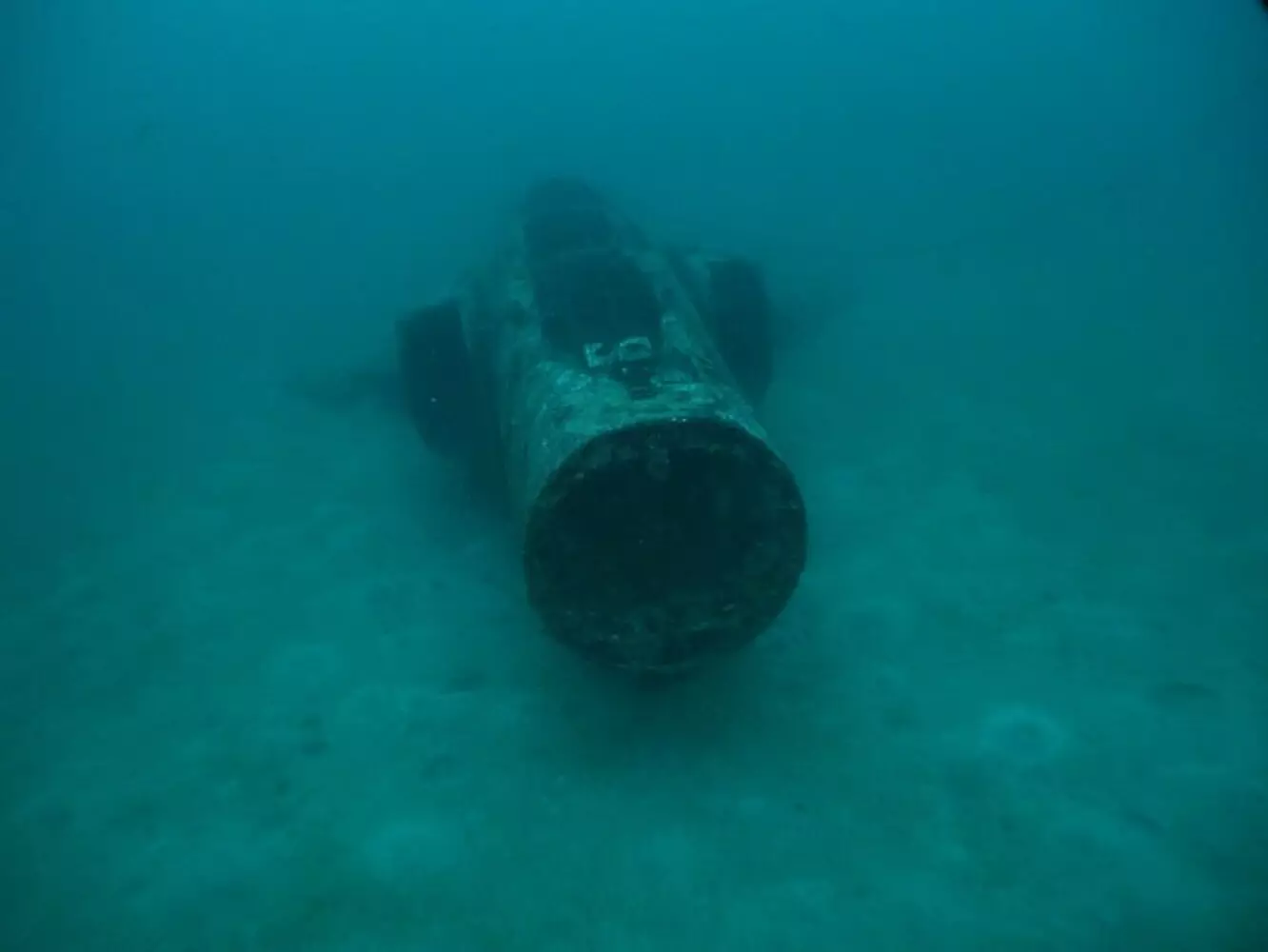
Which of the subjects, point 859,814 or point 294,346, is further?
point 294,346

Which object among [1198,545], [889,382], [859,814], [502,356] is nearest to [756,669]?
[859,814]

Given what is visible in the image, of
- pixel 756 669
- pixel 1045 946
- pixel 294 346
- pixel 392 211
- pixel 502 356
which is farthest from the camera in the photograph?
pixel 392 211

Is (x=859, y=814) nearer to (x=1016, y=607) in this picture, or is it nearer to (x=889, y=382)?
(x=1016, y=607)

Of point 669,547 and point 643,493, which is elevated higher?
point 643,493

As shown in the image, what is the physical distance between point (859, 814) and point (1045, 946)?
1.36m

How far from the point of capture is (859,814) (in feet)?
20.0

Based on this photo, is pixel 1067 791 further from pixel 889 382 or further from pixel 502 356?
pixel 889 382

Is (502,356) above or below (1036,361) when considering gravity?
above

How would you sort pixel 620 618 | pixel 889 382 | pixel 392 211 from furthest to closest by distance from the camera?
pixel 392 211
pixel 889 382
pixel 620 618

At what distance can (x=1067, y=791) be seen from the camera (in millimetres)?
6172

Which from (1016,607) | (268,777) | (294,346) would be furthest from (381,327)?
(1016,607)

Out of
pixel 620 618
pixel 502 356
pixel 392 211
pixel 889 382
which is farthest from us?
pixel 392 211

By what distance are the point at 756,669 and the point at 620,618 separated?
5.66 ft

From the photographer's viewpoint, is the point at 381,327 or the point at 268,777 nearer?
the point at 268,777
